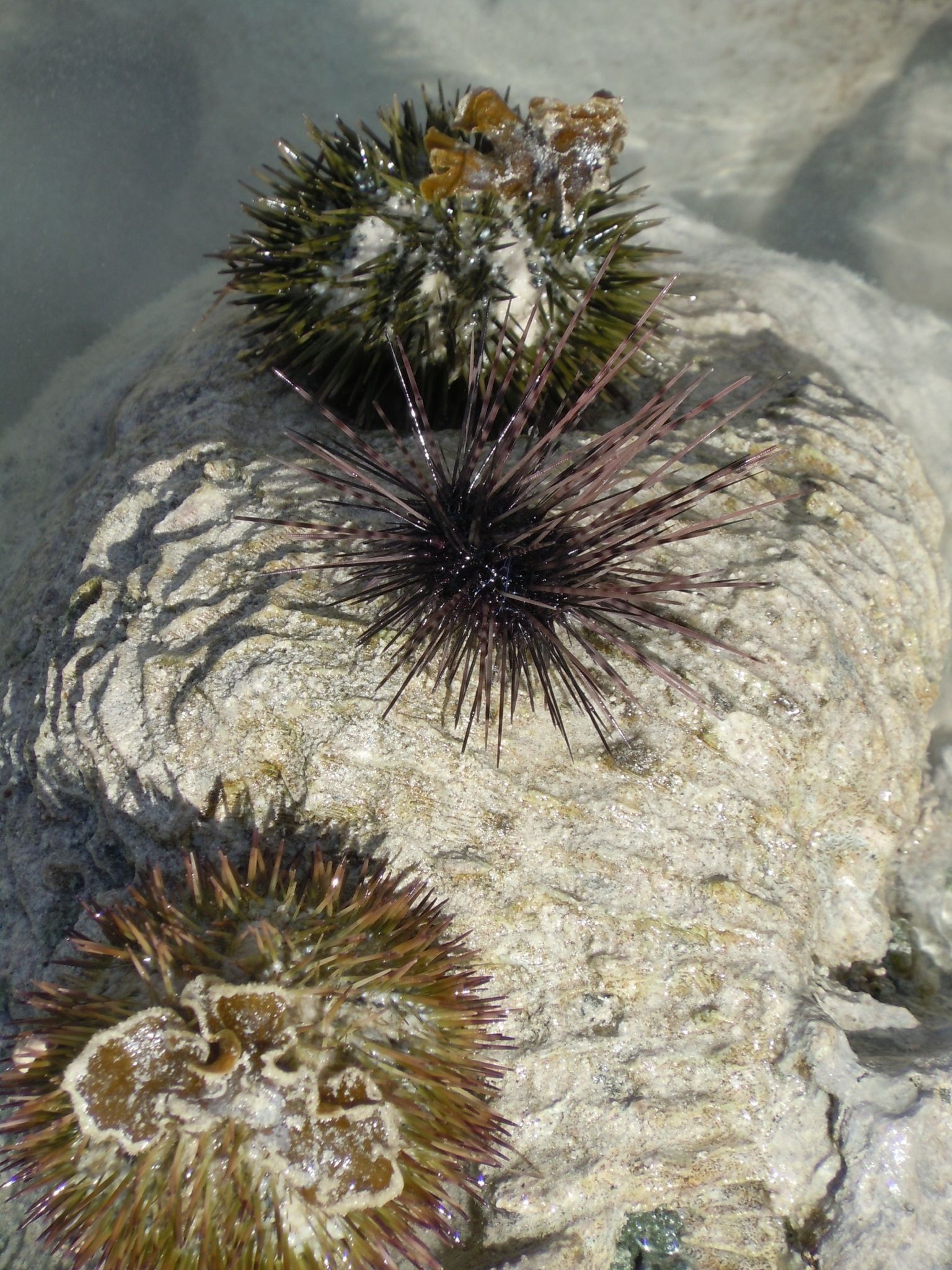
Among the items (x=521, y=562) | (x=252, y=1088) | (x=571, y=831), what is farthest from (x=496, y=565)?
(x=252, y=1088)

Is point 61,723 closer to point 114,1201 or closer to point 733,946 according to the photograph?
point 114,1201

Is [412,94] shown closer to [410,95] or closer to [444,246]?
[410,95]

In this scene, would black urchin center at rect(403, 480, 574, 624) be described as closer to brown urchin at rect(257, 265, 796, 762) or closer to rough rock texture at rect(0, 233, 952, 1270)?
brown urchin at rect(257, 265, 796, 762)

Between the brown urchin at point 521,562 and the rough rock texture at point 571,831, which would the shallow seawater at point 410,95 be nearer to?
the rough rock texture at point 571,831

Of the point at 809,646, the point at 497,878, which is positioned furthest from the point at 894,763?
the point at 497,878

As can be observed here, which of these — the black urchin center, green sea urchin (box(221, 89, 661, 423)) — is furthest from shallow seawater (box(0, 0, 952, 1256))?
the black urchin center

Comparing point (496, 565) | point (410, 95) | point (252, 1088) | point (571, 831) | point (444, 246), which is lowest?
point (252, 1088)
